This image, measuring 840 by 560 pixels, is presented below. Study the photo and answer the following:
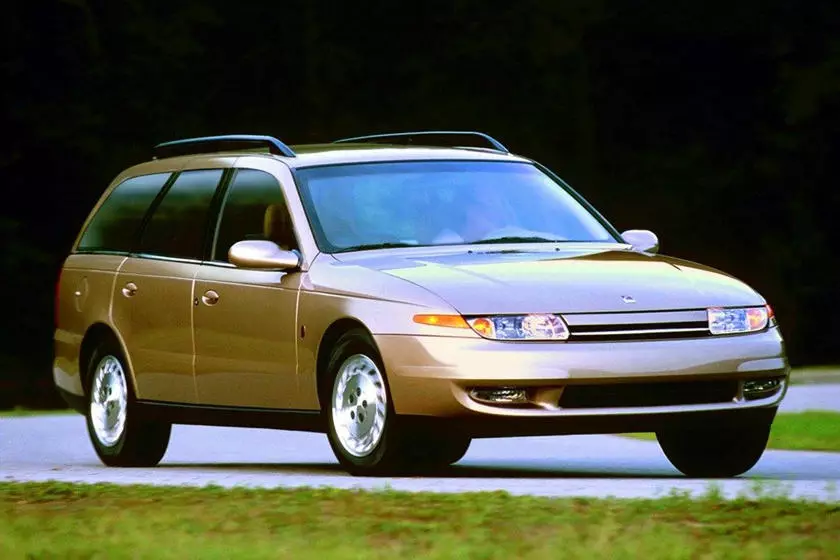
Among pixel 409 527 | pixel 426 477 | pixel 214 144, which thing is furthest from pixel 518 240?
pixel 409 527

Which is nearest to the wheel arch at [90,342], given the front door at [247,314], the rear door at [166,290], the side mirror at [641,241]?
the rear door at [166,290]

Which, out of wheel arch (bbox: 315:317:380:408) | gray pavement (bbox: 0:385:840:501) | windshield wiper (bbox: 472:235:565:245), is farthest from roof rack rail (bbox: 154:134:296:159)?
gray pavement (bbox: 0:385:840:501)

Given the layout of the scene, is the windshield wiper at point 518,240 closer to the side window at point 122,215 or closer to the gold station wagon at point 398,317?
the gold station wagon at point 398,317

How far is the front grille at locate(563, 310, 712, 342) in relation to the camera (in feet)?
35.9

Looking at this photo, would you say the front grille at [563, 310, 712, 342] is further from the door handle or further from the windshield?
the door handle

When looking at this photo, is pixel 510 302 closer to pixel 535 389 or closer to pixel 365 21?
pixel 535 389

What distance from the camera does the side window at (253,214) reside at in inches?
491

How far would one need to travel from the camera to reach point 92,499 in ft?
33.5

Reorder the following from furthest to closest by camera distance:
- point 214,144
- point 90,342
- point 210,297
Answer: point 90,342, point 214,144, point 210,297

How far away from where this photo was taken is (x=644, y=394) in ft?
36.3

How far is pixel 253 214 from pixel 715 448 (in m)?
2.83

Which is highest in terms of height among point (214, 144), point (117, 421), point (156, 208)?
point (214, 144)

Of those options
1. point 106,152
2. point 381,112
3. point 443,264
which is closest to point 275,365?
point 443,264

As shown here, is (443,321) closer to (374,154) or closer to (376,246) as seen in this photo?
(376,246)
